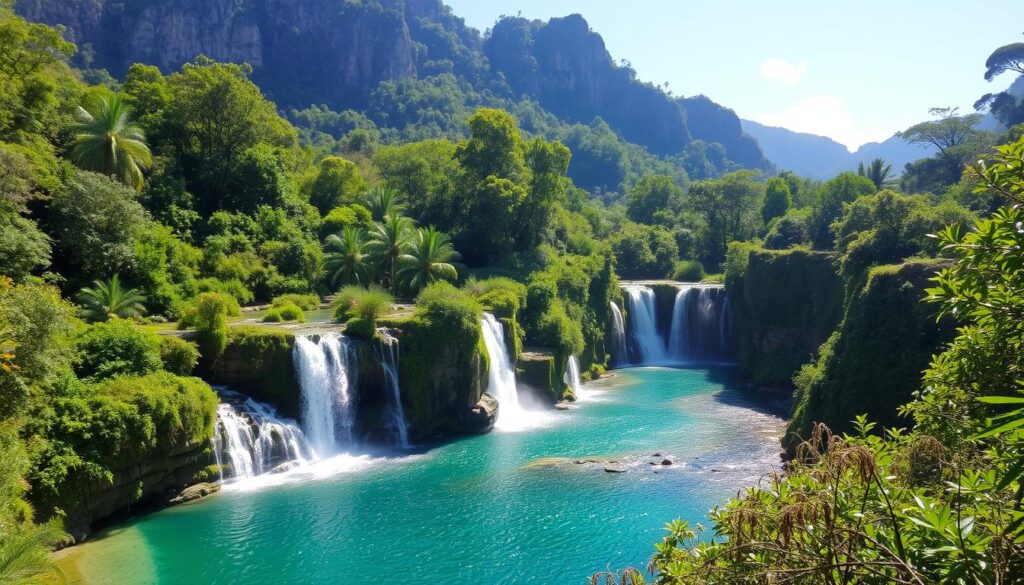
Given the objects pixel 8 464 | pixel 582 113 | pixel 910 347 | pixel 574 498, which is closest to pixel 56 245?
pixel 8 464

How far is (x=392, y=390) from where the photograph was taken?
22484 millimetres

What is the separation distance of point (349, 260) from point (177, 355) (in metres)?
13.5

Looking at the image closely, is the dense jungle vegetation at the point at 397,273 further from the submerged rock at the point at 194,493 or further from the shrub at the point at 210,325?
the submerged rock at the point at 194,493

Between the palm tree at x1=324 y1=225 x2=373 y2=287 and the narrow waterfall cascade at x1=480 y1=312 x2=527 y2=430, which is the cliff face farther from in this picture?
the narrow waterfall cascade at x1=480 y1=312 x2=527 y2=430

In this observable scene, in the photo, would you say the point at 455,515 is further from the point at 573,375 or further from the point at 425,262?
the point at 573,375

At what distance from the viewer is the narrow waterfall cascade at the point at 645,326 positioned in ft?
137

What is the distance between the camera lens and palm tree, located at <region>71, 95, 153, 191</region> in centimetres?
2303

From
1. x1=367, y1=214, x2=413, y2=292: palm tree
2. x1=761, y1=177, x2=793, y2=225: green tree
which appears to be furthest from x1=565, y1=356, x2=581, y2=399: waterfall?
x1=761, y1=177, x2=793, y2=225: green tree

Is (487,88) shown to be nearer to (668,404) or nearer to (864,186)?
(864,186)

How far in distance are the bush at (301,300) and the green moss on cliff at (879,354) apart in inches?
831

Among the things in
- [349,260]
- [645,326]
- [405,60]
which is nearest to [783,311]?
[645,326]

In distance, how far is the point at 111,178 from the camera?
2253cm

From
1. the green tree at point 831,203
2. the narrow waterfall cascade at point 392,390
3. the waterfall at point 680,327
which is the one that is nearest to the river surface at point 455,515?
the narrow waterfall cascade at point 392,390

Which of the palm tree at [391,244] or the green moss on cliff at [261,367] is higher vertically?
the palm tree at [391,244]
